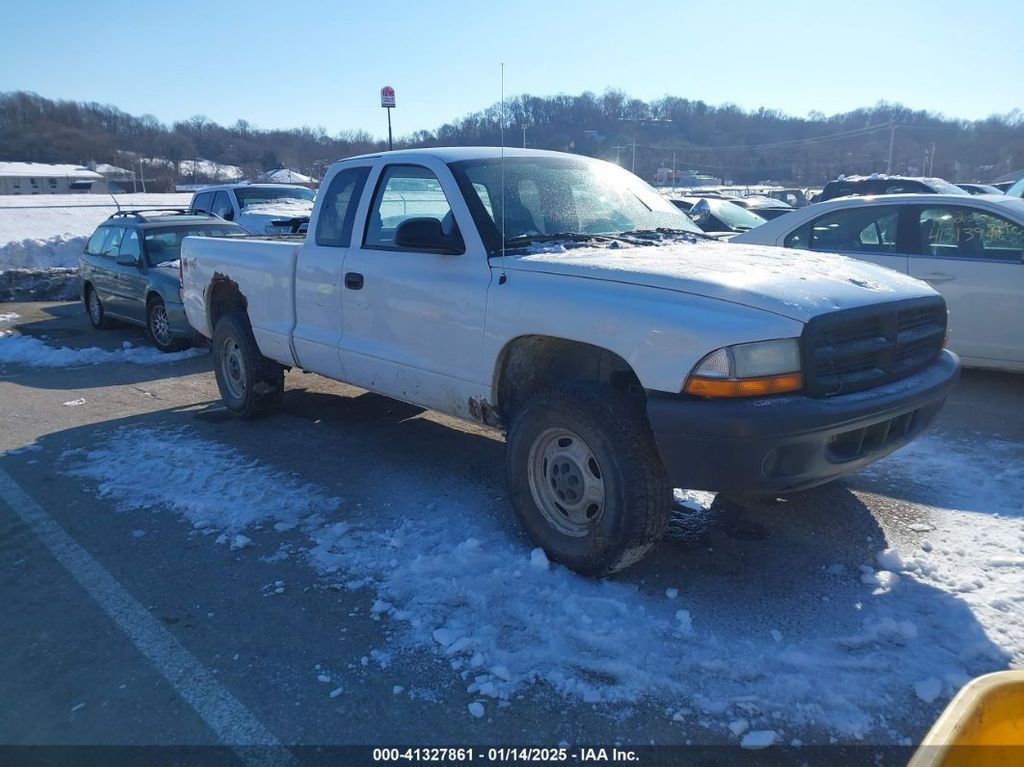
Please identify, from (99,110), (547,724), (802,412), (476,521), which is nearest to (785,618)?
(802,412)

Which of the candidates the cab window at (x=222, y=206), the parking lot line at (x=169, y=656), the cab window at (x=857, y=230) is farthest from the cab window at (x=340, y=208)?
the cab window at (x=222, y=206)

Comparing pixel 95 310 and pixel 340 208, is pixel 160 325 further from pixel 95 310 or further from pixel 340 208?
pixel 340 208

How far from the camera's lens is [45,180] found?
2638 inches

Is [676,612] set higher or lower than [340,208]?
lower

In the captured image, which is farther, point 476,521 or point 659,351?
point 476,521

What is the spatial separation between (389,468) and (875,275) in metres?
3.23

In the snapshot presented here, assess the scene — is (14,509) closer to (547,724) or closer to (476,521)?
(476,521)

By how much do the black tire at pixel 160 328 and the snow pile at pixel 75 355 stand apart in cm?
9

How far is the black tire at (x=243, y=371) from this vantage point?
642 centimetres

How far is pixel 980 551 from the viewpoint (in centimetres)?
383

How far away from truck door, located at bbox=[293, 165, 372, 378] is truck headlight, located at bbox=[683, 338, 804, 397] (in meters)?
2.86

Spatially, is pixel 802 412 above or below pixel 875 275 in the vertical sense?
below

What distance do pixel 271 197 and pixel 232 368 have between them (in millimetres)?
9874

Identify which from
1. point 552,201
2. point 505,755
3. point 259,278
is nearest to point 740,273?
point 552,201
